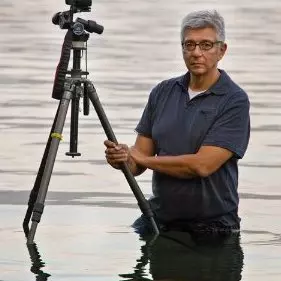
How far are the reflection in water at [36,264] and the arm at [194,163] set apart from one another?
79cm

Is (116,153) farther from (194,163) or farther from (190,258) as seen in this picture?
(190,258)

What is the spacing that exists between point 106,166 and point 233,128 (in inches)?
162

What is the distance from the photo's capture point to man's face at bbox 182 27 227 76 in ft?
32.0

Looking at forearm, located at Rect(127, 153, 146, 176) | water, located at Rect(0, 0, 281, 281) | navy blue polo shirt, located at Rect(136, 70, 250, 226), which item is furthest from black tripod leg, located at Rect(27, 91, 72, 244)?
navy blue polo shirt, located at Rect(136, 70, 250, 226)

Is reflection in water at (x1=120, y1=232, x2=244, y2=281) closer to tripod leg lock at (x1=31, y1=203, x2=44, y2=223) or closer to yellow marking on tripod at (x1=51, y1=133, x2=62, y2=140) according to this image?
tripod leg lock at (x1=31, y1=203, x2=44, y2=223)

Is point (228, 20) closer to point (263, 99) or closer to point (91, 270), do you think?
point (263, 99)

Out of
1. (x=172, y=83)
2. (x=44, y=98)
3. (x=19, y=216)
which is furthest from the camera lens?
(x=44, y=98)

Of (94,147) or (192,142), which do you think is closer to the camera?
(192,142)

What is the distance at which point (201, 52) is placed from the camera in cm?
973

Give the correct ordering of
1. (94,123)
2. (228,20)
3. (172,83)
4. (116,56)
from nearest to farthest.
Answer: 1. (172,83)
2. (94,123)
3. (116,56)
4. (228,20)

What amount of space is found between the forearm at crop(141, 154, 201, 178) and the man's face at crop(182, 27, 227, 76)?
0.50 m

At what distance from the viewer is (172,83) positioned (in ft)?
33.2

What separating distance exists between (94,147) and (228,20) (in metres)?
14.0

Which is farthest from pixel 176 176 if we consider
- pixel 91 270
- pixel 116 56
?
pixel 116 56
